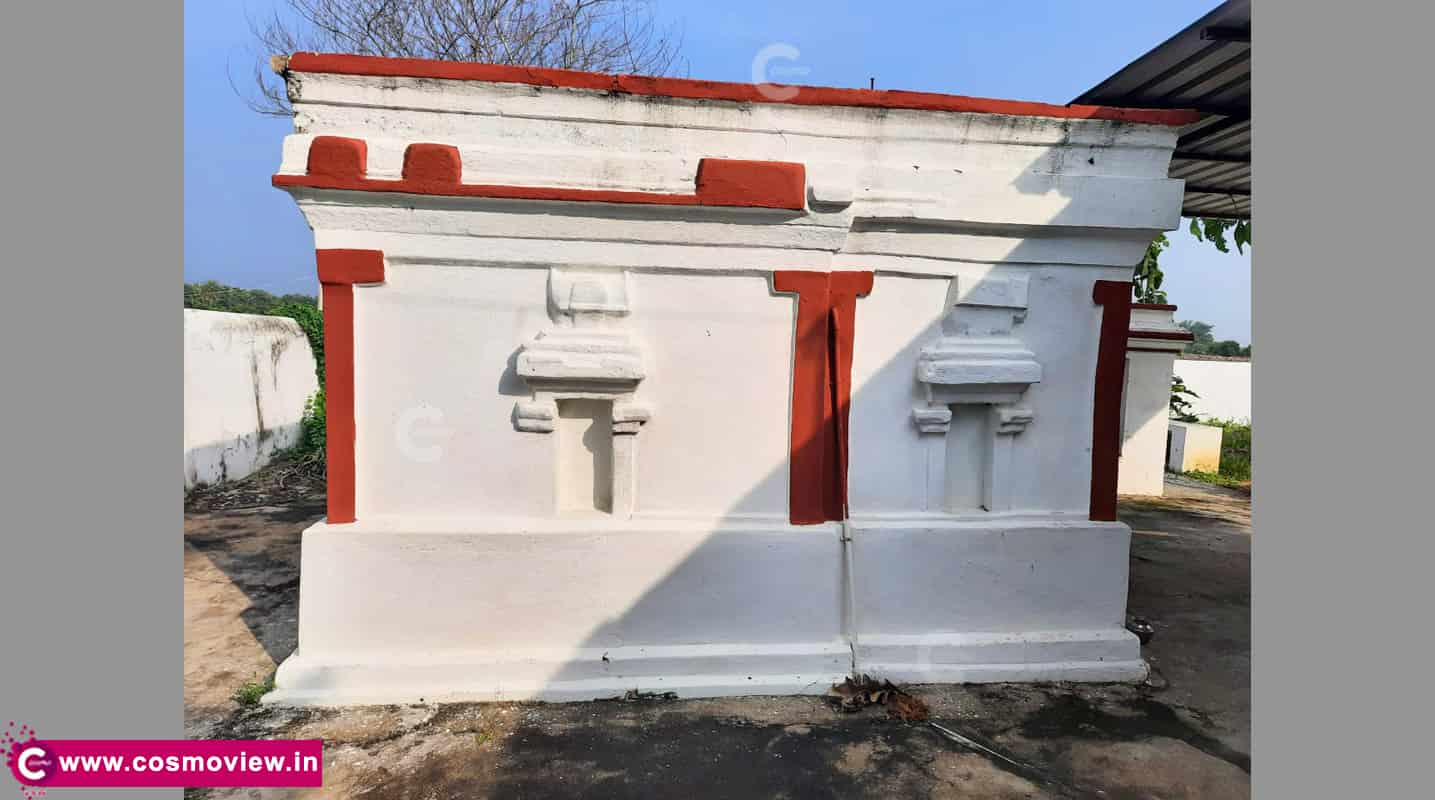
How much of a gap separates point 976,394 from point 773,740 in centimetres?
231

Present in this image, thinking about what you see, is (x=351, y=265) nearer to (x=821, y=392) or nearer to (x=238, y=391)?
(x=821, y=392)

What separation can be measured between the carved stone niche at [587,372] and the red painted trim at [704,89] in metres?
1.05

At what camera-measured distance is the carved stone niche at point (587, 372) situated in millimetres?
3926

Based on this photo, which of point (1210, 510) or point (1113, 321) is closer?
point (1113, 321)

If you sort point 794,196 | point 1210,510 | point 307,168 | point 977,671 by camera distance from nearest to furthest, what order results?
point 307,168
point 794,196
point 977,671
point 1210,510

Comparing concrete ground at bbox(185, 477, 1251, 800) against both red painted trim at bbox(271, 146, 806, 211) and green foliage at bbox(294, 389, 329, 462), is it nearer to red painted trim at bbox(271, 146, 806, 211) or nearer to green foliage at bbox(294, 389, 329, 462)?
red painted trim at bbox(271, 146, 806, 211)

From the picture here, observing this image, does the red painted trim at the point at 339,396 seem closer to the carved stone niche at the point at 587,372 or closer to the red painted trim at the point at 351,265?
the red painted trim at the point at 351,265

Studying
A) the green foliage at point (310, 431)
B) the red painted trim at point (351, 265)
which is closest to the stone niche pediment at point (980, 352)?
the red painted trim at point (351, 265)

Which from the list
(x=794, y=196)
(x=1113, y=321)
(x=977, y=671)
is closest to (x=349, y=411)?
(x=794, y=196)

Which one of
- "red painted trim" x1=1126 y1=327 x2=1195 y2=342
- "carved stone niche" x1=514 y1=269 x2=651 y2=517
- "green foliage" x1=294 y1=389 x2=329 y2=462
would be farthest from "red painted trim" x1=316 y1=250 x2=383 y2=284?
"red painted trim" x1=1126 y1=327 x2=1195 y2=342

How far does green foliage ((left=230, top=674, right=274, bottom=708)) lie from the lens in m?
3.90

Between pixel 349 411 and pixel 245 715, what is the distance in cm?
170

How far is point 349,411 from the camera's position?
12.8ft

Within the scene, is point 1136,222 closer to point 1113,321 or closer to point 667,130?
point 1113,321
